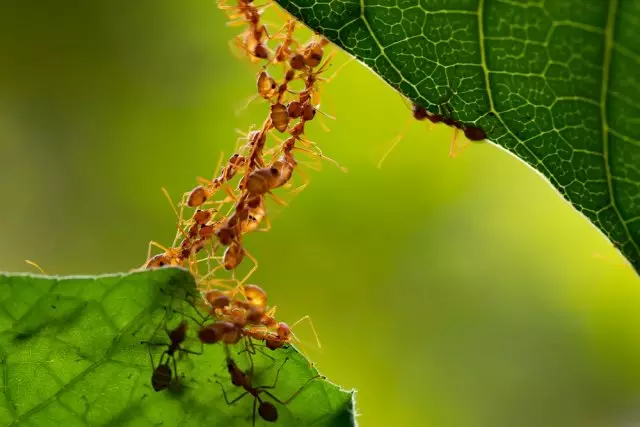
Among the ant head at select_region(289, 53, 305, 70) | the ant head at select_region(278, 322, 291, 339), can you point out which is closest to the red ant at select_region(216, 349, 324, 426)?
the ant head at select_region(278, 322, 291, 339)

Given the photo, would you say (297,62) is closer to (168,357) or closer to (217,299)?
(217,299)

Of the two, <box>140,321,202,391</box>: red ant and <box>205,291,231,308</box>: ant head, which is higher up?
<box>140,321,202,391</box>: red ant

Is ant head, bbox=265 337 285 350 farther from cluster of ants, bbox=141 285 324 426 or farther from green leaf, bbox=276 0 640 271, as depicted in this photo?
green leaf, bbox=276 0 640 271

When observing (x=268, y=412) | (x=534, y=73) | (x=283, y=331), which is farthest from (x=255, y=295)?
(x=534, y=73)

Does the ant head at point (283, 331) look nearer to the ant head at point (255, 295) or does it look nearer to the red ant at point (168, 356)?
the ant head at point (255, 295)

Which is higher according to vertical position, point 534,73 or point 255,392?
point 534,73

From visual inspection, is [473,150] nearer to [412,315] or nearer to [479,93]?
[412,315]
